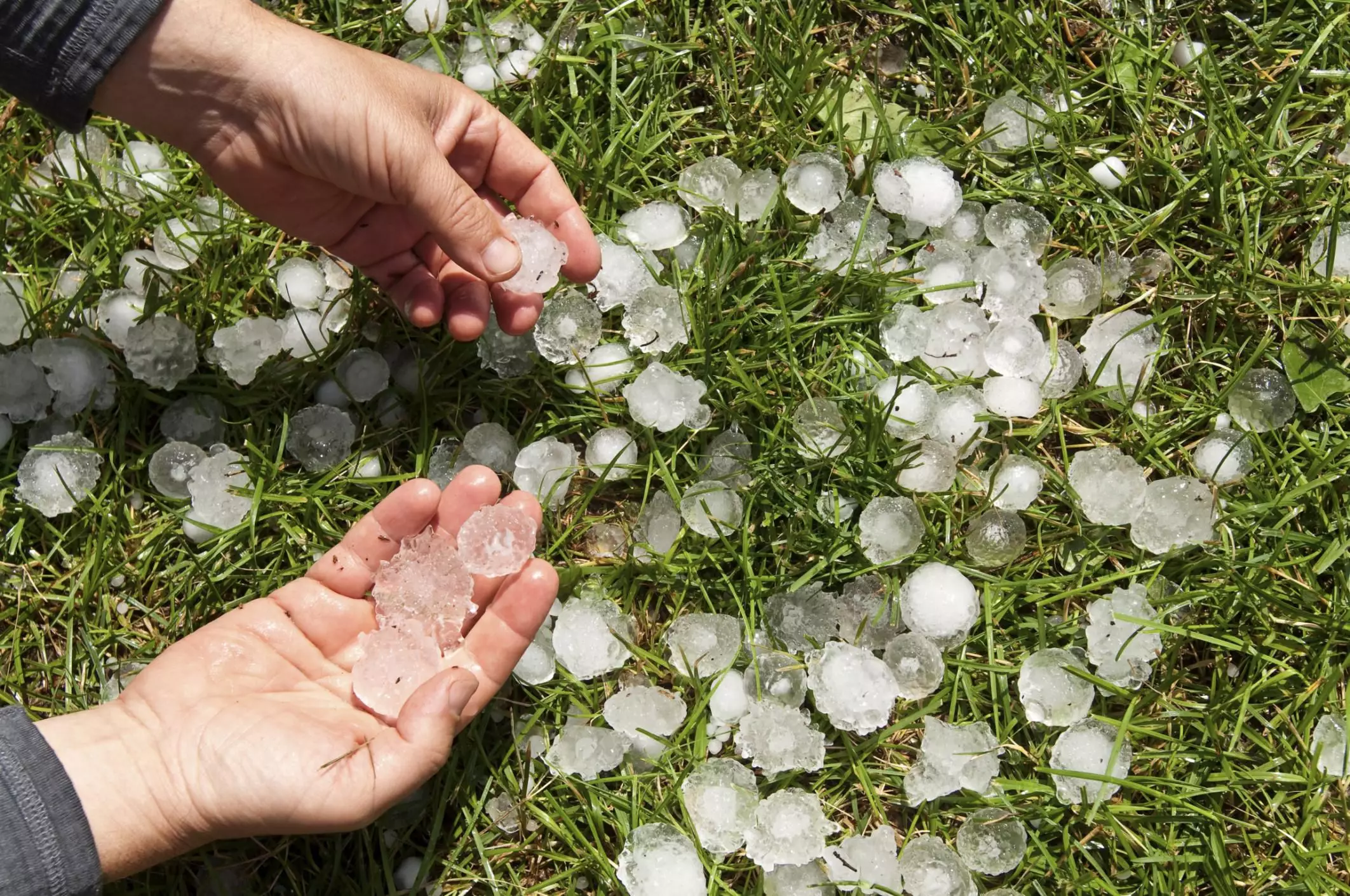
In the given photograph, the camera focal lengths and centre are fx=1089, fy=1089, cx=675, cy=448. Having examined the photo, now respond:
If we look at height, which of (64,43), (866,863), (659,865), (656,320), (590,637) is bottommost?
(866,863)

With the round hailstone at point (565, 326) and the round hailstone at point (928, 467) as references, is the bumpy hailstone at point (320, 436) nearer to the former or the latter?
the round hailstone at point (565, 326)

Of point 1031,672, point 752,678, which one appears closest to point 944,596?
point 1031,672

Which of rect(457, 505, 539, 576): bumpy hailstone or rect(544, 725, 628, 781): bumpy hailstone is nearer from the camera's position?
rect(457, 505, 539, 576): bumpy hailstone

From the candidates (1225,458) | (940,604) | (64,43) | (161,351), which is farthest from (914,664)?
(64,43)

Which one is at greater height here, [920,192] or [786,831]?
[920,192]

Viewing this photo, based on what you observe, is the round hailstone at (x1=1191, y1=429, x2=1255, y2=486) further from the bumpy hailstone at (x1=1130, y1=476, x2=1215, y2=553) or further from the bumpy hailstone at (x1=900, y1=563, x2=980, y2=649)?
the bumpy hailstone at (x1=900, y1=563, x2=980, y2=649)

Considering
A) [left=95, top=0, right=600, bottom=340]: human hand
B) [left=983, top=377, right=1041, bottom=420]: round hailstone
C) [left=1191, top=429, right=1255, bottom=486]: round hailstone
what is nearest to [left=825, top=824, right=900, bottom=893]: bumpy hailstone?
[left=983, top=377, right=1041, bottom=420]: round hailstone

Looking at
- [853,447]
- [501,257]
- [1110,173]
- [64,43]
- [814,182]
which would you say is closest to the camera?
[64,43]

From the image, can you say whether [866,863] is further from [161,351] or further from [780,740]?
[161,351]
